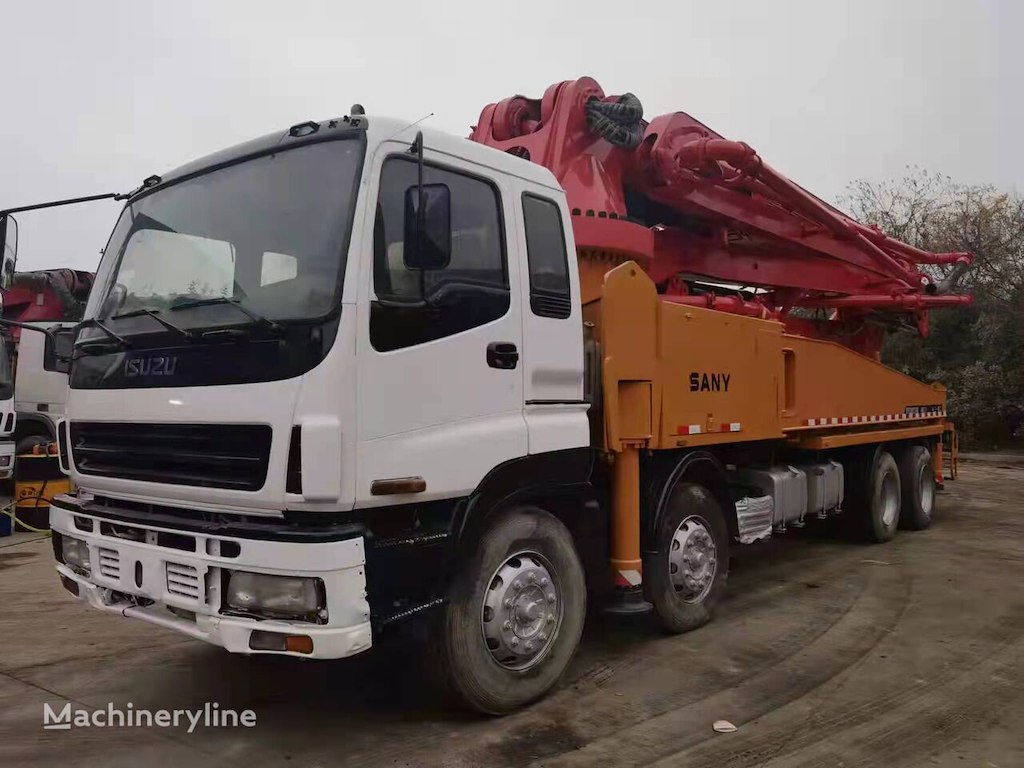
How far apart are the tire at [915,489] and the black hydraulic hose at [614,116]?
562 centimetres

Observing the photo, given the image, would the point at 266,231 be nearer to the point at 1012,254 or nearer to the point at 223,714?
the point at 223,714

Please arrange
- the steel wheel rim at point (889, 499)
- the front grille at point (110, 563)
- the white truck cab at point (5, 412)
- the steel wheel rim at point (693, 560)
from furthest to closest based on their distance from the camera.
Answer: the white truck cab at point (5, 412)
the steel wheel rim at point (889, 499)
the steel wheel rim at point (693, 560)
the front grille at point (110, 563)

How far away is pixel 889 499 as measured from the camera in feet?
28.5

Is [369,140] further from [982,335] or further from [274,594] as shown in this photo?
[982,335]

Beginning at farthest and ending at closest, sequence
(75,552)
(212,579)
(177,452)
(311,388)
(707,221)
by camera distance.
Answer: (707,221) → (75,552) → (177,452) → (212,579) → (311,388)

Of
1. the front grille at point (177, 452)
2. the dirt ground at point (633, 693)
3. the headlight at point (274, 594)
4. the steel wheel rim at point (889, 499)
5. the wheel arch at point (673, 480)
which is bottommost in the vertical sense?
the dirt ground at point (633, 693)

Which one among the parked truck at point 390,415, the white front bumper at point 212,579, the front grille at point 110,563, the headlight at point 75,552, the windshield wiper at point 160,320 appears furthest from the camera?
the headlight at point 75,552

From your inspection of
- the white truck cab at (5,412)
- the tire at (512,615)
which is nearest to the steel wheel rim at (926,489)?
the tire at (512,615)

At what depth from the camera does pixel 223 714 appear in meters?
3.92

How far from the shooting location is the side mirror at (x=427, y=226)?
326 cm

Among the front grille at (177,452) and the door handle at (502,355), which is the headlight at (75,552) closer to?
the front grille at (177,452)

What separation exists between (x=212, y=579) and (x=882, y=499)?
741 centimetres

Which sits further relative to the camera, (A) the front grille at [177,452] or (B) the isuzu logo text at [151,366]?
(B) the isuzu logo text at [151,366]

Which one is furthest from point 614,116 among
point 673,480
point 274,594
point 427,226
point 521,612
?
point 274,594
